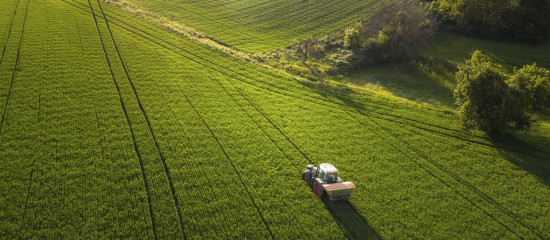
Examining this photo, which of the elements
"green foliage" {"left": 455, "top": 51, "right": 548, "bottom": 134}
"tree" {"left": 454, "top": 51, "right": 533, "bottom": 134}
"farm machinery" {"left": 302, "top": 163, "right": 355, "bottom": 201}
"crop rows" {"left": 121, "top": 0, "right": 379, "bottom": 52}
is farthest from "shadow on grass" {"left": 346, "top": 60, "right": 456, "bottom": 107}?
"farm machinery" {"left": 302, "top": 163, "right": 355, "bottom": 201}

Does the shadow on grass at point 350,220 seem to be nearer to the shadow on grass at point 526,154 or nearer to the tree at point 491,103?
the shadow on grass at point 526,154

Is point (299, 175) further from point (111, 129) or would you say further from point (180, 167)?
point (111, 129)

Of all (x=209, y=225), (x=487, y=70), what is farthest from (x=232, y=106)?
(x=487, y=70)

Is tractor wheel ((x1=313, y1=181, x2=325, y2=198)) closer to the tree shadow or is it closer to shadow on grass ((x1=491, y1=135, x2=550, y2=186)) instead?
the tree shadow

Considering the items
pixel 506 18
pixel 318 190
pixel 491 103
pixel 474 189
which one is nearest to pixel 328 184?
pixel 318 190

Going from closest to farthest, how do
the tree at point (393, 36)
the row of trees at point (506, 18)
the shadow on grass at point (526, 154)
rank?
the shadow on grass at point (526, 154) < the tree at point (393, 36) < the row of trees at point (506, 18)

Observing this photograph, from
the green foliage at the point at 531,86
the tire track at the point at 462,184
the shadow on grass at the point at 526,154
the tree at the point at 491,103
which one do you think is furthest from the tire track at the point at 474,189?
the green foliage at the point at 531,86
